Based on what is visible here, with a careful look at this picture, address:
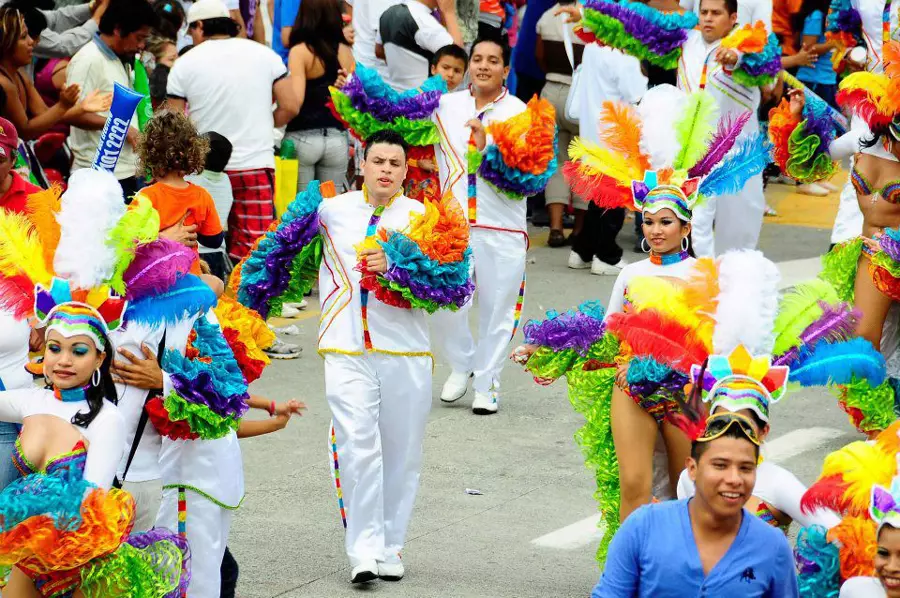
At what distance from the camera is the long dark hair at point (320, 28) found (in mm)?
11305

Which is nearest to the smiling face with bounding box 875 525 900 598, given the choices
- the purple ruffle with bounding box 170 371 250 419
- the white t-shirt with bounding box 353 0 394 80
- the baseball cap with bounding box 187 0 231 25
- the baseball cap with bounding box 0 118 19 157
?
the purple ruffle with bounding box 170 371 250 419

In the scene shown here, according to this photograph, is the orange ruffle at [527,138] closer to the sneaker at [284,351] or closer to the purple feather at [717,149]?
the sneaker at [284,351]

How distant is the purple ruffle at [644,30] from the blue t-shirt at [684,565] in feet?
21.3

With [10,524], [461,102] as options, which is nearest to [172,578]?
[10,524]

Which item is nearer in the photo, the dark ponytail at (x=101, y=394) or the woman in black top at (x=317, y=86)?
the dark ponytail at (x=101, y=394)

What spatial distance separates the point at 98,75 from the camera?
10.1 m

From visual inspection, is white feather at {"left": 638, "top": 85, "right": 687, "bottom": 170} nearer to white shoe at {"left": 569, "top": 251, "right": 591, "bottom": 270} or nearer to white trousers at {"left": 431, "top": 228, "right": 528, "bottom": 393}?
white trousers at {"left": 431, "top": 228, "right": 528, "bottom": 393}

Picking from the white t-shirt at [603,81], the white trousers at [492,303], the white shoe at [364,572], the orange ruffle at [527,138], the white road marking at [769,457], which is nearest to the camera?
the white shoe at [364,572]

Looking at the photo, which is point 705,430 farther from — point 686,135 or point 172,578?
point 686,135

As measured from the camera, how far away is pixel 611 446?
6.37 meters

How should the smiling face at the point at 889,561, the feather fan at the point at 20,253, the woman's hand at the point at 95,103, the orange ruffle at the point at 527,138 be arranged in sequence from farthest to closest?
the orange ruffle at the point at 527,138
the woman's hand at the point at 95,103
the feather fan at the point at 20,253
the smiling face at the point at 889,561

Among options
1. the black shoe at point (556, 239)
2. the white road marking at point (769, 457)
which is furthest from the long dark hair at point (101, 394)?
the black shoe at point (556, 239)

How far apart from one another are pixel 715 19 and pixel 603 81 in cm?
274

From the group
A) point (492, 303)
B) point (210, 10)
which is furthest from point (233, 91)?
point (492, 303)
